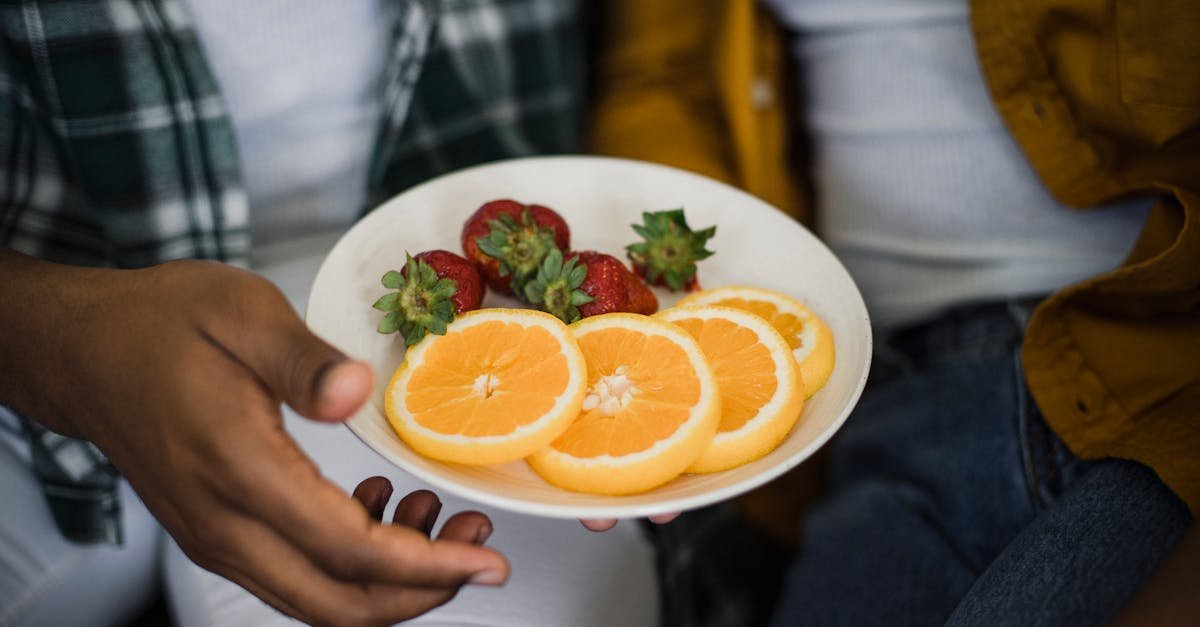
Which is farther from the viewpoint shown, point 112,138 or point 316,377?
point 112,138

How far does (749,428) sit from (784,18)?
2.59 ft

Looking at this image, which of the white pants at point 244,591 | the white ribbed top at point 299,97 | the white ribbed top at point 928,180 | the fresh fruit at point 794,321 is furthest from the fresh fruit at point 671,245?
the white ribbed top at point 299,97

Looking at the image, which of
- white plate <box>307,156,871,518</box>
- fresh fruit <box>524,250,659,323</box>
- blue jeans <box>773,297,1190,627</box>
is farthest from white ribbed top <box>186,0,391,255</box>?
blue jeans <box>773,297,1190,627</box>

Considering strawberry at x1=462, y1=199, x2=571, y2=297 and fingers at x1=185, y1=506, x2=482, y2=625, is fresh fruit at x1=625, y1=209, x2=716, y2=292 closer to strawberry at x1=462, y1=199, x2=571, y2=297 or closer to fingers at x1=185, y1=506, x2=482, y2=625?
strawberry at x1=462, y1=199, x2=571, y2=297

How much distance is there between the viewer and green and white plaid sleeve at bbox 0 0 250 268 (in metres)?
0.93

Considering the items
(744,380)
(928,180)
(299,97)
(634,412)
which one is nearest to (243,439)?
(634,412)

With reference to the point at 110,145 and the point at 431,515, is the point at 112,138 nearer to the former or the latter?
the point at 110,145

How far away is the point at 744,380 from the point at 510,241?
280mm

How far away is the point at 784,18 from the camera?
48.3 inches

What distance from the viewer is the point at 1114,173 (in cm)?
99

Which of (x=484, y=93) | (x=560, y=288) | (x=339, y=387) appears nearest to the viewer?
(x=339, y=387)

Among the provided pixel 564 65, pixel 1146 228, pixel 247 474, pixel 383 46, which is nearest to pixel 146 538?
pixel 247 474

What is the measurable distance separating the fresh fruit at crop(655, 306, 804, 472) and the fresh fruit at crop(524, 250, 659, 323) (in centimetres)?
6

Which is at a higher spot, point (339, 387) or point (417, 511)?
point (339, 387)
